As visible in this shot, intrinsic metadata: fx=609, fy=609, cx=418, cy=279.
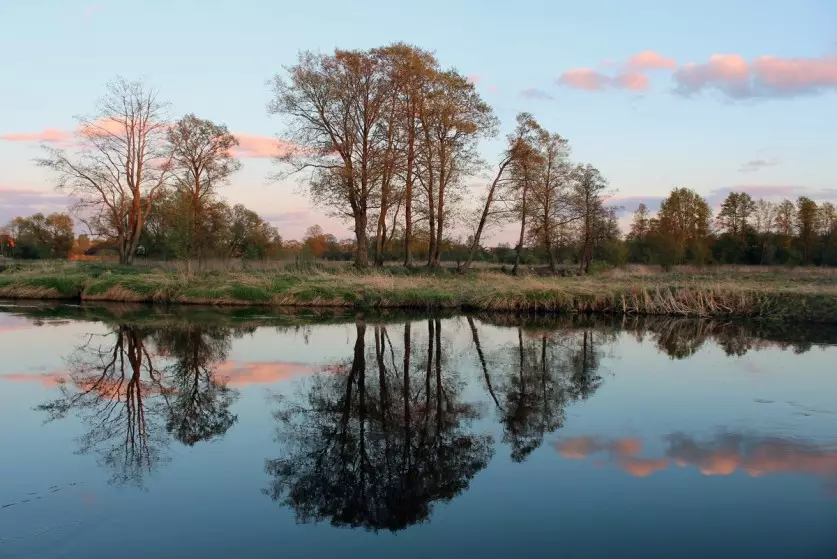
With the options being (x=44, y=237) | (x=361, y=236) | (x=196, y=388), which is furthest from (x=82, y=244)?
(x=196, y=388)

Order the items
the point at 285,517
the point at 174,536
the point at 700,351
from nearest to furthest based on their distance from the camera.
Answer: the point at 174,536 → the point at 285,517 → the point at 700,351

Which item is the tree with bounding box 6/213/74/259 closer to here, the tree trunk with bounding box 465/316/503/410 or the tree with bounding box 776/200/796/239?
the tree trunk with bounding box 465/316/503/410

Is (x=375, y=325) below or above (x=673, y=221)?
below

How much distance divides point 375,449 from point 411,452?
36cm

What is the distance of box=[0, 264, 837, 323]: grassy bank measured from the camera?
723 inches

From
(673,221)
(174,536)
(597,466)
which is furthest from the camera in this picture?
(673,221)

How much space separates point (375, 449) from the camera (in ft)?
19.7

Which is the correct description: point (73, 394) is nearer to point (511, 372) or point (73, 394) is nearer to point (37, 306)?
point (511, 372)

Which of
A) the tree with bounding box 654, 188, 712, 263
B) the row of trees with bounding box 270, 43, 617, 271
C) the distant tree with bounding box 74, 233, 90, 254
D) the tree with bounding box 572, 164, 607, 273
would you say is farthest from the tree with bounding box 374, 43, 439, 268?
the distant tree with bounding box 74, 233, 90, 254

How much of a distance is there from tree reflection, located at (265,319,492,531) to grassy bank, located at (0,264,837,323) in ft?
35.0

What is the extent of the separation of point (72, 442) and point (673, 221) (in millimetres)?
48361

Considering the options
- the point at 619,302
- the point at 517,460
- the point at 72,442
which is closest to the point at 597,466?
the point at 517,460

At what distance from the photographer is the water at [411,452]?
431 cm

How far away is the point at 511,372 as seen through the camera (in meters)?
10.0
